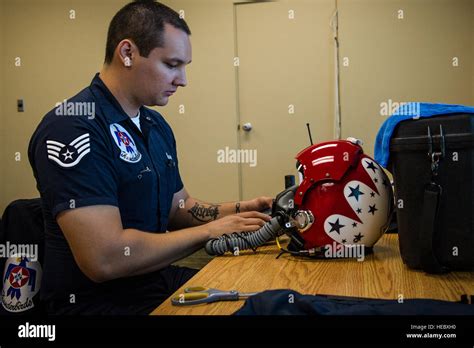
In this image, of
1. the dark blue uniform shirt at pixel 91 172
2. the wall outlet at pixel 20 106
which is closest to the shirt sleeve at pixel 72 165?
the dark blue uniform shirt at pixel 91 172

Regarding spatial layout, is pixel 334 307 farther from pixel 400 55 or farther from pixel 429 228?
pixel 400 55

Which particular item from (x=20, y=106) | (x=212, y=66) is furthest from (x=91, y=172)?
(x=20, y=106)

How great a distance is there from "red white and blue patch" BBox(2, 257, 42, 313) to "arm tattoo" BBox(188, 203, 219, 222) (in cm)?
47

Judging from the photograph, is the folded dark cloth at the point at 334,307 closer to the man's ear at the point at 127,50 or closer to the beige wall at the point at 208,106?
the man's ear at the point at 127,50

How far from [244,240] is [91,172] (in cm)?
38

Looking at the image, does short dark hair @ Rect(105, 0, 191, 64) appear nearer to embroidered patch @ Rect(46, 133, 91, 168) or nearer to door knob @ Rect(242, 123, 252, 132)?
embroidered patch @ Rect(46, 133, 91, 168)

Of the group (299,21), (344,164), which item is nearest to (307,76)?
(299,21)

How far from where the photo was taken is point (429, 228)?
0.85 meters

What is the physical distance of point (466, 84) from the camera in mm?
3381

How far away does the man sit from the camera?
3.19 ft

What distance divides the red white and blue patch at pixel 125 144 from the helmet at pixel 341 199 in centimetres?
39

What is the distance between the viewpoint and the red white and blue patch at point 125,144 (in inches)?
44.2

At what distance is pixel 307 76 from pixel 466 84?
3.67 feet

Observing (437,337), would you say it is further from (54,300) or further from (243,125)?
(243,125)
